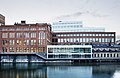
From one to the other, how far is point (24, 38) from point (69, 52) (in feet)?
68.6

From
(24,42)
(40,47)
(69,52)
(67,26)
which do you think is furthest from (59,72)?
(67,26)

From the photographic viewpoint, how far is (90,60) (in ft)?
292

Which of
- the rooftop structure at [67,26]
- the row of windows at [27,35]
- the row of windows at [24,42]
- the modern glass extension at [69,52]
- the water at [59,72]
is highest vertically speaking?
the rooftop structure at [67,26]

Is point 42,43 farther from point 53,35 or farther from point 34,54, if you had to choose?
point 53,35

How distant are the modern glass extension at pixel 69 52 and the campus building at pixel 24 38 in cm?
372

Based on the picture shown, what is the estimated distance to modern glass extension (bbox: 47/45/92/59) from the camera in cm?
8856

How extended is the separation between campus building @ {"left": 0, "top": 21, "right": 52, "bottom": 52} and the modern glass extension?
3721 mm

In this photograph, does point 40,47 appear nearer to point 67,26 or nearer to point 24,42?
point 24,42

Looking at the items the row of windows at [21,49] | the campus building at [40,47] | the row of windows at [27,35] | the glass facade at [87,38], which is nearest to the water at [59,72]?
the campus building at [40,47]

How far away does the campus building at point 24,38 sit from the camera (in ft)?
301

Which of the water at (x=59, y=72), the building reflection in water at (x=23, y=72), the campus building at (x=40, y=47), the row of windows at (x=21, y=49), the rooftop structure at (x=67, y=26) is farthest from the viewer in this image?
the rooftop structure at (x=67, y=26)

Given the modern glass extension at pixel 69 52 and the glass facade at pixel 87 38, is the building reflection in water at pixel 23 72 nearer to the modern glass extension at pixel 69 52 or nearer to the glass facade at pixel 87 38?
the modern glass extension at pixel 69 52

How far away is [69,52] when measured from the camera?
8919 centimetres

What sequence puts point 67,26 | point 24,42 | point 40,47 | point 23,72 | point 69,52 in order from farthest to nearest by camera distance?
1. point 67,26
2. point 24,42
3. point 40,47
4. point 69,52
5. point 23,72
